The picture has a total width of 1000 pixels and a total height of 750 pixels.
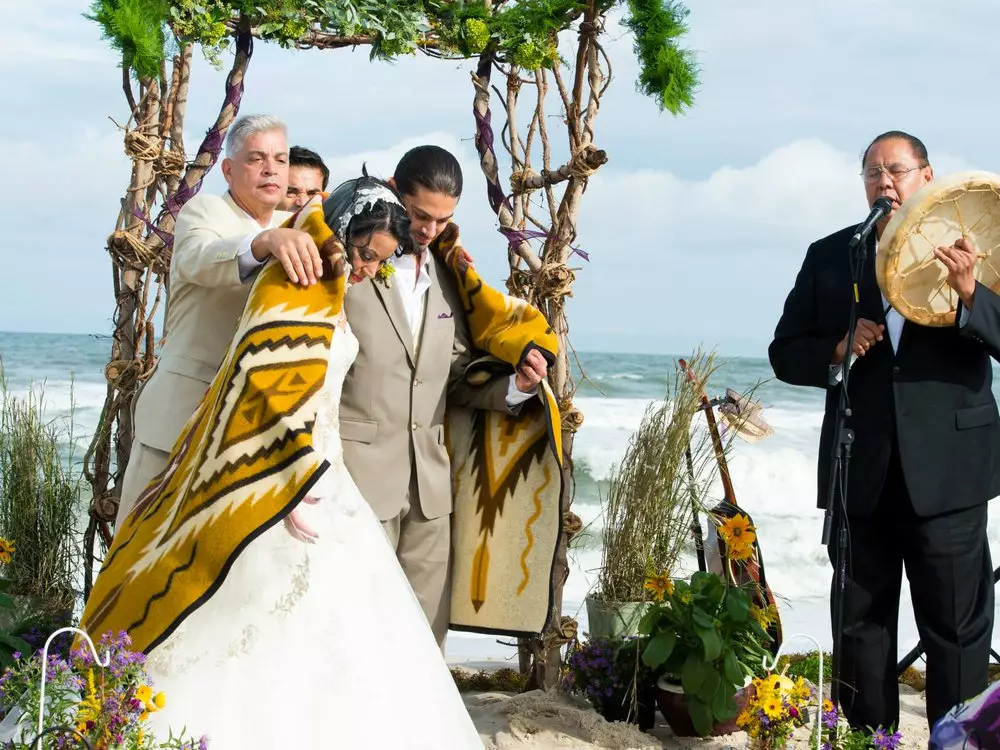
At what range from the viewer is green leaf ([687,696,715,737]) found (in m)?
3.81

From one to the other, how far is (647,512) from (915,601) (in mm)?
1054

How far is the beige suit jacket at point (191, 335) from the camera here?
313 centimetres

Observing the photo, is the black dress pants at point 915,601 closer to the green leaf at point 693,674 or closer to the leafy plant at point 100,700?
the green leaf at point 693,674

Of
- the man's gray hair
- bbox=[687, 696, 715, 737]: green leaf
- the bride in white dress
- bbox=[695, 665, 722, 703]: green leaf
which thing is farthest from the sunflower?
the man's gray hair

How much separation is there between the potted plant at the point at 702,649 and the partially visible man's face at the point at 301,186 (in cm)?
189

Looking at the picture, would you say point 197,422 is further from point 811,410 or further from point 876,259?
point 811,410

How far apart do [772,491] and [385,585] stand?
10302 mm

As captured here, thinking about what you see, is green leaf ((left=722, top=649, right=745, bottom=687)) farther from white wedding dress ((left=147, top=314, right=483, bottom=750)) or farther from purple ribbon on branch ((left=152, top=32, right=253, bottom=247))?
purple ribbon on branch ((left=152, top=32, right=253, bottom=247))

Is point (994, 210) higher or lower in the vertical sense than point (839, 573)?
higher

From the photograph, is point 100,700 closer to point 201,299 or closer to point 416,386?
point 201,299

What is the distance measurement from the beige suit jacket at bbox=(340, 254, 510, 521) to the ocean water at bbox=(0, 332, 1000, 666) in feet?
2.57

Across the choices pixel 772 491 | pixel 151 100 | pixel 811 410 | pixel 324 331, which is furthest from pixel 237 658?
pixel 811 410

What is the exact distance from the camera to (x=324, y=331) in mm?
2754

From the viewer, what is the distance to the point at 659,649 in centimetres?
382
